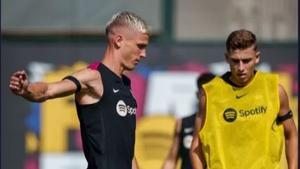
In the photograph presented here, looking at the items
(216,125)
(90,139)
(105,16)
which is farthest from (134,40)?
(105,16)

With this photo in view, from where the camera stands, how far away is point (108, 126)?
4938 mm

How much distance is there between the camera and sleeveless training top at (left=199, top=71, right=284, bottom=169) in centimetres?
568

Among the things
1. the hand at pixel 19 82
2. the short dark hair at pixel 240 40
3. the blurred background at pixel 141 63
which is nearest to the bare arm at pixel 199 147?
the short dark hair at pixel 240 40

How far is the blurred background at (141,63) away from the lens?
30.6 ft

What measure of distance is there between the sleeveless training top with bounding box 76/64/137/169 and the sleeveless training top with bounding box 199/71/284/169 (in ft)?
2.80

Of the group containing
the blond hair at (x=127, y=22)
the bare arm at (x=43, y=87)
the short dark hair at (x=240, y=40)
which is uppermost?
the blond hair at (x=127, y=22)

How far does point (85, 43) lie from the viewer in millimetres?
9367

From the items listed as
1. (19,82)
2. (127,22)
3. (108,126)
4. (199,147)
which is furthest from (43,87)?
(199,147)

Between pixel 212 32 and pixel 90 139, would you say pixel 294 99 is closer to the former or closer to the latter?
pixel 212 32

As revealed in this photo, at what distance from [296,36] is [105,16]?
1927 millimetres

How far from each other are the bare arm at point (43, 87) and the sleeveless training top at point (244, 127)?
3.78 ft

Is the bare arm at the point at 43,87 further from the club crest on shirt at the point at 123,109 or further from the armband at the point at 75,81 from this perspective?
the club crest on shirt at the point at 123,109

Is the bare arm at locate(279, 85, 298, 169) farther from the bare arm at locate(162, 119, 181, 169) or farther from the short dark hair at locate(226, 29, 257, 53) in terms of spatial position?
the bare arm at locate(162, 119, 181, 169)

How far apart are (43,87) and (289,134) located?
1.95m
